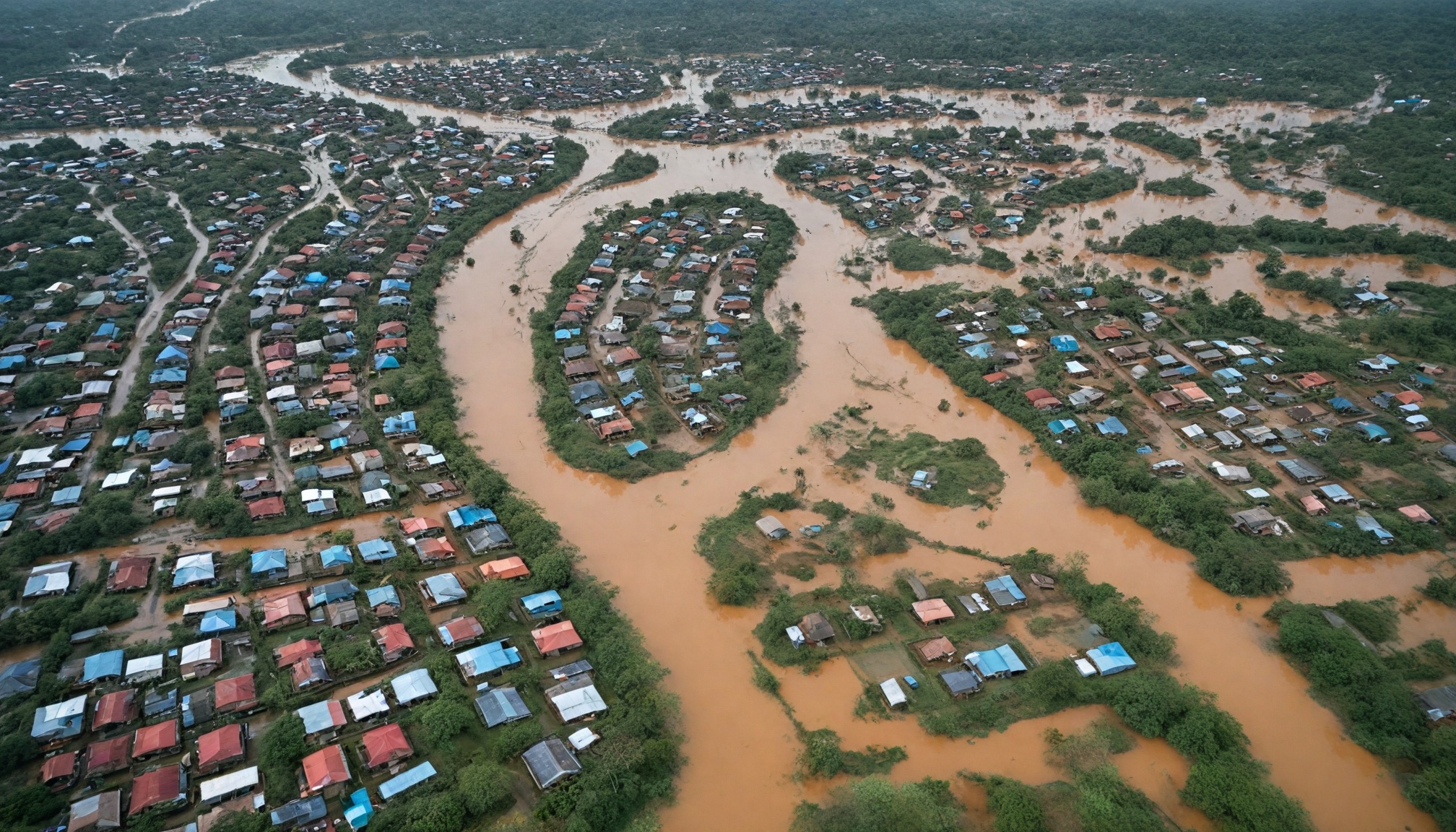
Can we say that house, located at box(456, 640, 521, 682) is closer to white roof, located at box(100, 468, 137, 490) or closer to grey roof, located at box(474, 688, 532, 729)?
grey roof, located at box(474, 688, 532, 729)

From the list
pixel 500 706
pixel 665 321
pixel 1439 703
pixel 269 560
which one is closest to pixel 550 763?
pixel 500 706

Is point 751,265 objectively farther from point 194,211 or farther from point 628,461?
point 194,211

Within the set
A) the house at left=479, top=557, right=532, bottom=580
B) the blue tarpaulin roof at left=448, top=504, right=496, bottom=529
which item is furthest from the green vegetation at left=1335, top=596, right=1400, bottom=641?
the blue tarpaulin roof at left=448, top=504, right=496, bottom=529

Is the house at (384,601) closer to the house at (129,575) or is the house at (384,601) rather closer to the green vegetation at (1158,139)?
the house at (129,575)

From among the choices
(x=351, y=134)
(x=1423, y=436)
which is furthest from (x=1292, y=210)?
(x=351, y=134)

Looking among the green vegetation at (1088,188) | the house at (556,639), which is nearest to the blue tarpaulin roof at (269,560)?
the house at (556,639)

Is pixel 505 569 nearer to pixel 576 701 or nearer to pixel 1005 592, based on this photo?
pixel 576 701
